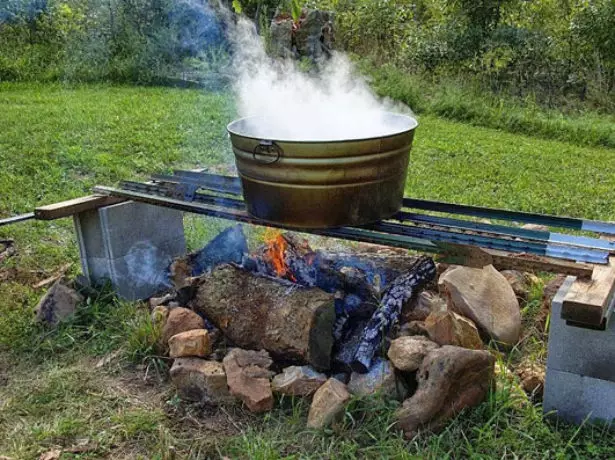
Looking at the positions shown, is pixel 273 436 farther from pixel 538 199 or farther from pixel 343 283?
pixel 538 199

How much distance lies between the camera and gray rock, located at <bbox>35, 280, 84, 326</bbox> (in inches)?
130

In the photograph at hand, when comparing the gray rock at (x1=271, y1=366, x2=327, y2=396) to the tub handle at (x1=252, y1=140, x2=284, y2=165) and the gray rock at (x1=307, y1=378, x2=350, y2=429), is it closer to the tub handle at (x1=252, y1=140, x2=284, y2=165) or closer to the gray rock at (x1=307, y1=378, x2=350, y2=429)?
the gray rock at (x1=307, y1=378, x2=350, y2=429)

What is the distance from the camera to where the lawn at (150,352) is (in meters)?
2.37

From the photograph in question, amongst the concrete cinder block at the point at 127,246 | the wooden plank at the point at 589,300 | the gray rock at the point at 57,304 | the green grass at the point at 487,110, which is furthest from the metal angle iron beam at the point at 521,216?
the green grass at the point at 487,110

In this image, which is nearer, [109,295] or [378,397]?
[378,397]

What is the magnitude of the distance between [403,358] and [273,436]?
581 millimetres

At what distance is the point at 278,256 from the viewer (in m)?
3.20

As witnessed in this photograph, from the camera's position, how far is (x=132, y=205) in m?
3.53

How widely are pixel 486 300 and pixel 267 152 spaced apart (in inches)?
48.1

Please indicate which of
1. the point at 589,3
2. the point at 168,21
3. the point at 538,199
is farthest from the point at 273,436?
the point at 168,21

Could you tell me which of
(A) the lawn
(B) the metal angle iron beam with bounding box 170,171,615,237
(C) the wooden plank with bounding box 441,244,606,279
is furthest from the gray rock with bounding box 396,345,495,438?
(B) the metal angle iron beam with bounding box 170,171,615,237

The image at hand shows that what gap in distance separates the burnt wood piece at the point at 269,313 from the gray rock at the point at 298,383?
0.31 ft

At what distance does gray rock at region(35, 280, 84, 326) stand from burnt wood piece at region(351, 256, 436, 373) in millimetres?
1565

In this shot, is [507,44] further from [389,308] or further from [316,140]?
[316,140]
